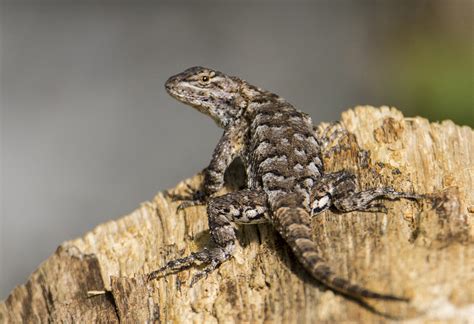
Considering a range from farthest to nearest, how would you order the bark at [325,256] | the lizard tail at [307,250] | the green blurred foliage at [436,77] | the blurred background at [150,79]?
1. the blurred background at [150,79]
2. the green blurred foliage at [436,77]
3. the bark at [325,256]
4. the lizard tail at [307,250]

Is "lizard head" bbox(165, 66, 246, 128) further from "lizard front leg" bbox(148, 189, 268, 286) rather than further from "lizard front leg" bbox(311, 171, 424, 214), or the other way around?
"lizard front leg" bbox(311, 171, 424, 214)

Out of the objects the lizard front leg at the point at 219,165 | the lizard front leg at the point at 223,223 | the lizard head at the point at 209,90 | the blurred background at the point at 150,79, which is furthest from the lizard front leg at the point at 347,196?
the blurred background at the point at 150,79

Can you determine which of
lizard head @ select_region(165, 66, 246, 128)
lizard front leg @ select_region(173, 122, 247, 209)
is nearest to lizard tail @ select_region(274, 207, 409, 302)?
lizard front leg @ select_region(173, 122, 247, 209)

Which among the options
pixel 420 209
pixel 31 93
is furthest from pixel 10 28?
pixel 420 209

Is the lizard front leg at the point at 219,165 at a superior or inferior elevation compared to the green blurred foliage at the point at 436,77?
inferior

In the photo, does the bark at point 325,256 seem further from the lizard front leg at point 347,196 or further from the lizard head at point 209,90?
the lizard head at point 209,90

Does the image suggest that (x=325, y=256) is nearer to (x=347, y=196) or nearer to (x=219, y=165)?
(x=347, y=196)
